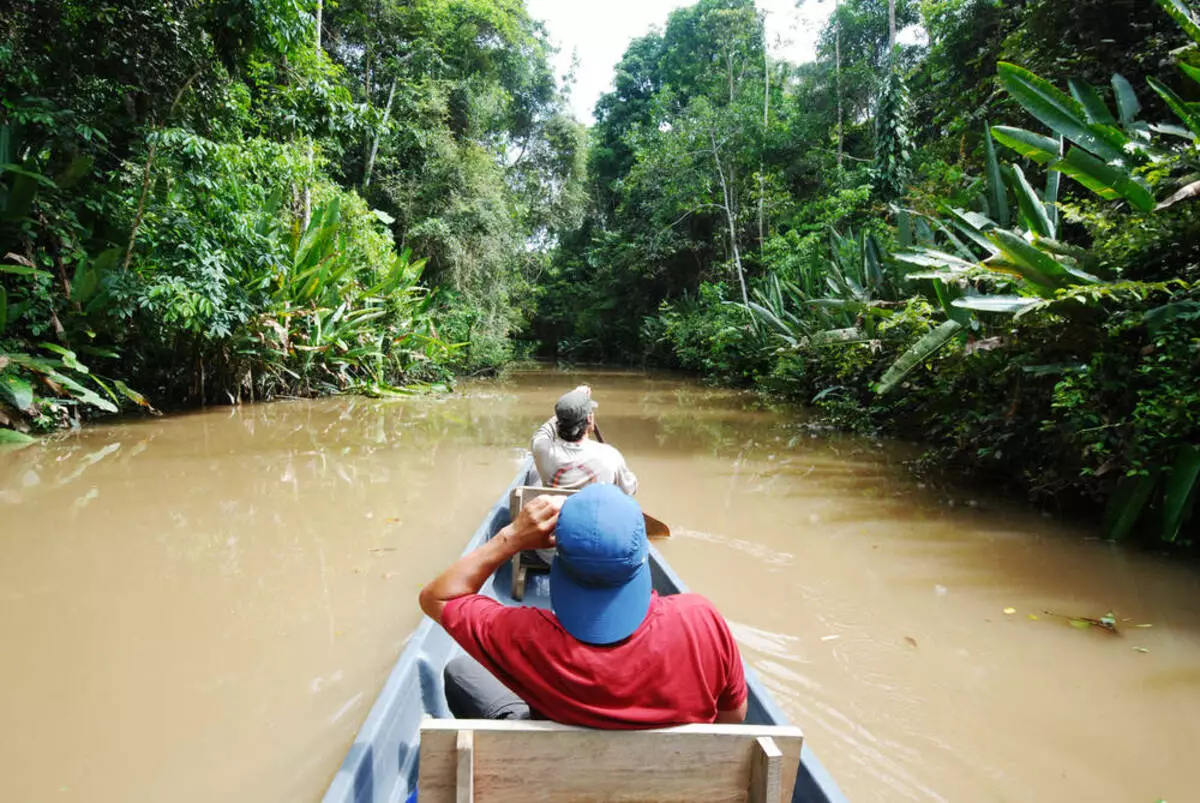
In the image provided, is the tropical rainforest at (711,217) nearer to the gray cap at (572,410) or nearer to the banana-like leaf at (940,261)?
the banana-like leaf at (940,261)

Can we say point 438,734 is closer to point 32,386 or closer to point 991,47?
point 32,386

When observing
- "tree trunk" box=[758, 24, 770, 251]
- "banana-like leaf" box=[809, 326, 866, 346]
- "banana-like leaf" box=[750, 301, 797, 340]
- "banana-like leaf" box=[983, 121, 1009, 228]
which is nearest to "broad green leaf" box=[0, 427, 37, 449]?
"banana-like leaf" box=[809, 326, 866, 346]

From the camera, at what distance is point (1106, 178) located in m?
4.01

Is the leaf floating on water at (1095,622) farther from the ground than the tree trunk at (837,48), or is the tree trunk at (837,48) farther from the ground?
the tree trunk at (837,48)

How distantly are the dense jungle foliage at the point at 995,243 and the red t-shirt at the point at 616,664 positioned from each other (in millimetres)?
3474

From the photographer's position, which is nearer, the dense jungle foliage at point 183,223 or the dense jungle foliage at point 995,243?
the dense jungle foliage at point 995,243

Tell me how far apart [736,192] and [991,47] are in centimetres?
1095

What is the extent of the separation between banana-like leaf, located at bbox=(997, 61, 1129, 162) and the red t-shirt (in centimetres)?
461

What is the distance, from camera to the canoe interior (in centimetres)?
142

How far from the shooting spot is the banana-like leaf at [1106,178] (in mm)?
3824

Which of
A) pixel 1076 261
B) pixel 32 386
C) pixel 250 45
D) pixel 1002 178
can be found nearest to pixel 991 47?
pixel 1002 178

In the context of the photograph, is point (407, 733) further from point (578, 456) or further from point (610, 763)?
point (578, 456)

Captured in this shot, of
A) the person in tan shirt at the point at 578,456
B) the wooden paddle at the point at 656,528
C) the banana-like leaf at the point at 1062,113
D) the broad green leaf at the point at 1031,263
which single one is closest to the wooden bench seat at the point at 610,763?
the person in tan shirt at the point at 578,456

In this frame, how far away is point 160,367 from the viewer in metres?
9.38
